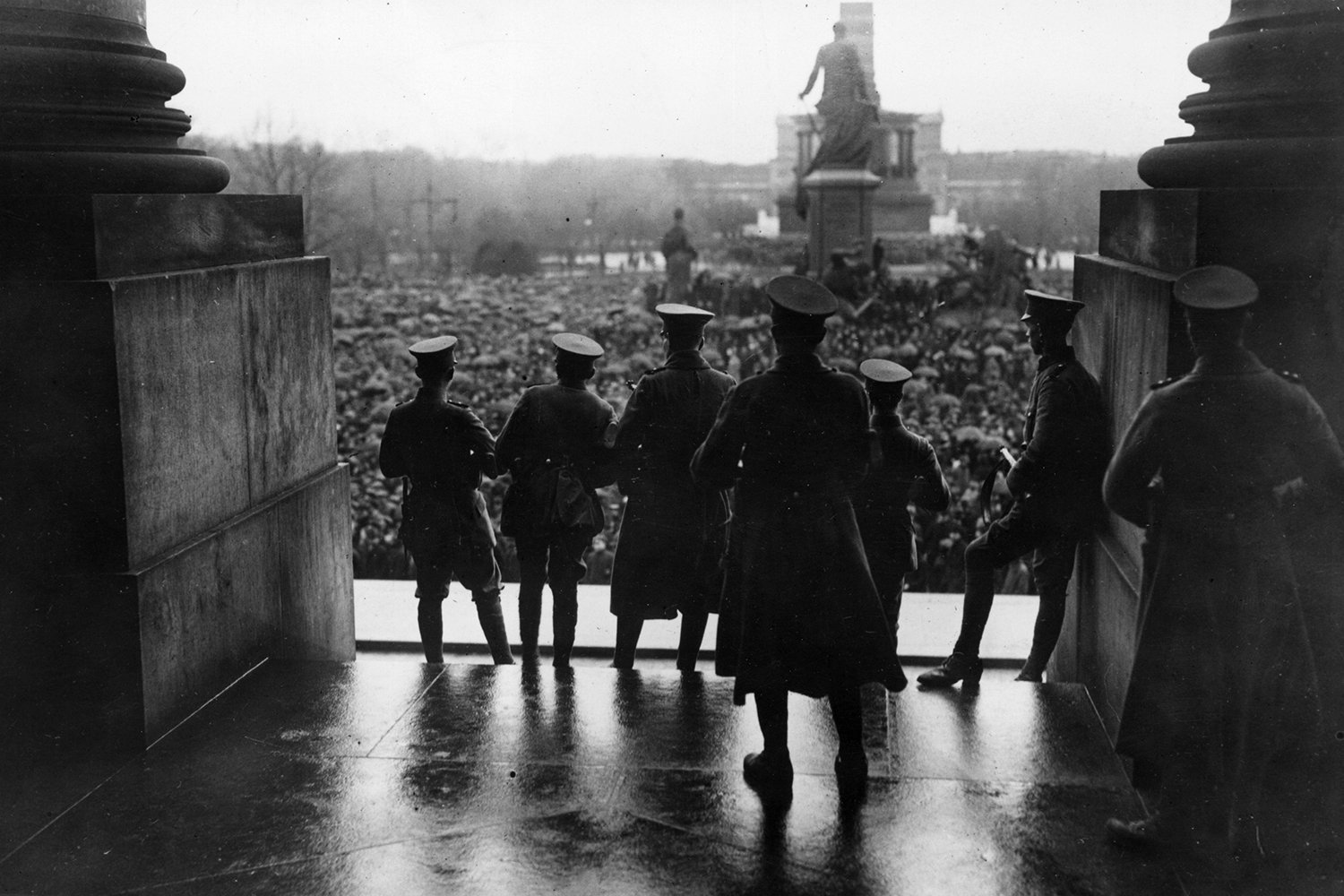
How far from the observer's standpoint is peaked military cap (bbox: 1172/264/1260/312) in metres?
4.12

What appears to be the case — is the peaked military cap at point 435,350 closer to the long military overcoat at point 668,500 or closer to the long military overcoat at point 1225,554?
the long military overcoat at point 668,500

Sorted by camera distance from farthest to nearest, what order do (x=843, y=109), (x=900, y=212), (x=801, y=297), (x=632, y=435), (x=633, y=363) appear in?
(x=900, y=212)
(x=843, y=109)
(x=633, y=363)
(x=632, y=435)
(x=801, y=297)

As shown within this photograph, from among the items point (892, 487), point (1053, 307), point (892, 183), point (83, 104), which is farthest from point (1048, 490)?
point (892, 183)

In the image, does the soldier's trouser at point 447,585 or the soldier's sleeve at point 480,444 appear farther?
the soldier's trouser at point 447,585

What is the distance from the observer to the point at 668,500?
6.57 metres

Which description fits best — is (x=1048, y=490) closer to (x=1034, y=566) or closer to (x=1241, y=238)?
(x=1034, y=566)

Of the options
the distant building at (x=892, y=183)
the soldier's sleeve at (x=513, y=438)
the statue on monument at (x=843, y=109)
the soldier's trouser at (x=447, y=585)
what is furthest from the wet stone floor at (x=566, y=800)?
the distant building at (x=892, y=183)

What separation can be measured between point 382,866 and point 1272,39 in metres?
4.35

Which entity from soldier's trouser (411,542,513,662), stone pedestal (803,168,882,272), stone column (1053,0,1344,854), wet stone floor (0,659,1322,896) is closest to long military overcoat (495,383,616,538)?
soldier's trouser (411,542,513,662)

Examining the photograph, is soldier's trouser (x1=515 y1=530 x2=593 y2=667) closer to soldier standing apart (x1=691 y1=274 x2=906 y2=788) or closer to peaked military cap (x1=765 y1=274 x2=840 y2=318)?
soldier standing apart (x1=691 y1=274 x2=906 y2=788)

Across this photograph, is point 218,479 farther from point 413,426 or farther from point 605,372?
point 605,372

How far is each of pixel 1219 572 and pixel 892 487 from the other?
6.52 feet

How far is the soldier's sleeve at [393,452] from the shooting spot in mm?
6746

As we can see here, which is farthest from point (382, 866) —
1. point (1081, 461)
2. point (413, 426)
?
point (1081, 461)
